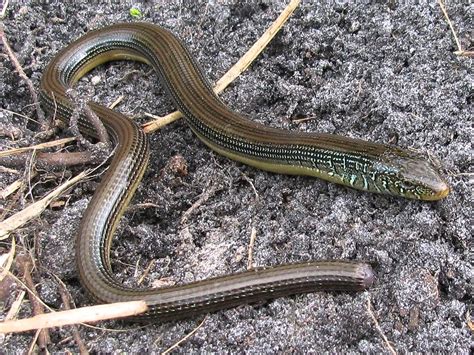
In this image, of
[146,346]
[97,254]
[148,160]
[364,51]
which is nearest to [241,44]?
[364,51]

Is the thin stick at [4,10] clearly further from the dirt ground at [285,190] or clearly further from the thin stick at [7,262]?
the thin stick at [7,262]

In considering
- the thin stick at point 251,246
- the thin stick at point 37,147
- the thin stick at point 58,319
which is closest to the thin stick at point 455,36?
the thin stick at point 251,246

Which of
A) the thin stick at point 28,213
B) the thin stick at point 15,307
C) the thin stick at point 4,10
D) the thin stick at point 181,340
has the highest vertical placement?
the thin stick at point 4,10

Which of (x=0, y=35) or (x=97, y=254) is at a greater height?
(x=0, y=35)

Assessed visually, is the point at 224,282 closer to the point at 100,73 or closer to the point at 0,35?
the point at 100,73

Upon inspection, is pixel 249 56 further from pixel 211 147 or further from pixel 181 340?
pixel 181 340
